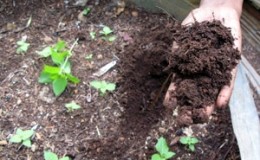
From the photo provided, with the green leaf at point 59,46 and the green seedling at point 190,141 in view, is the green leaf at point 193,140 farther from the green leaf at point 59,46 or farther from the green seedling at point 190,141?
the green leaf at point 59,46

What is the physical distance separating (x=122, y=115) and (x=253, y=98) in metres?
0.53

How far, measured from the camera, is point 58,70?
1.68 metres

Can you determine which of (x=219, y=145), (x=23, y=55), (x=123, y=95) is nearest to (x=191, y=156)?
(x=219, y=145)

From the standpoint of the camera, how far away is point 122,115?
5.49 ft

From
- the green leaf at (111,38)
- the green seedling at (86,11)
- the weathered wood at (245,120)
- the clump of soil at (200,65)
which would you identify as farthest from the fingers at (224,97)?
the green seedling at (86,11)

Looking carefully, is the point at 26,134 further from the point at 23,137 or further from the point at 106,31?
the point at 106,31

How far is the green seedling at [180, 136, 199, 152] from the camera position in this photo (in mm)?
1611

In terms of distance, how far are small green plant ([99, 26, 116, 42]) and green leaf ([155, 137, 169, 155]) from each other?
56 centimetres

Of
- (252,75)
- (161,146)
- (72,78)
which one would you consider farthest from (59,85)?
(252,75)

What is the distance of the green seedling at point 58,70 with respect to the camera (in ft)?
5.55

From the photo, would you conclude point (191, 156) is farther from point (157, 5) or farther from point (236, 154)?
point (157, 5)

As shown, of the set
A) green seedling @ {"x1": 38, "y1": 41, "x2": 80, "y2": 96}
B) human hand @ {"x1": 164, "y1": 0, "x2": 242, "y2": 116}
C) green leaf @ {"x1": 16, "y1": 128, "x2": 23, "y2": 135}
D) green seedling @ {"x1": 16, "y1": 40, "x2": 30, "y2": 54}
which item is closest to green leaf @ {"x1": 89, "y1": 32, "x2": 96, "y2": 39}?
green seedling @ {"x1": 38, "y1": 41, "x2": 80, "y2": 96}

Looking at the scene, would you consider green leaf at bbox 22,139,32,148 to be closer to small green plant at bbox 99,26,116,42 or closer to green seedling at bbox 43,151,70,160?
green seedling at bbox 43,151,70,160

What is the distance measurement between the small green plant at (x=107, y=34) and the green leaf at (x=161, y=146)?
559 millimetres
